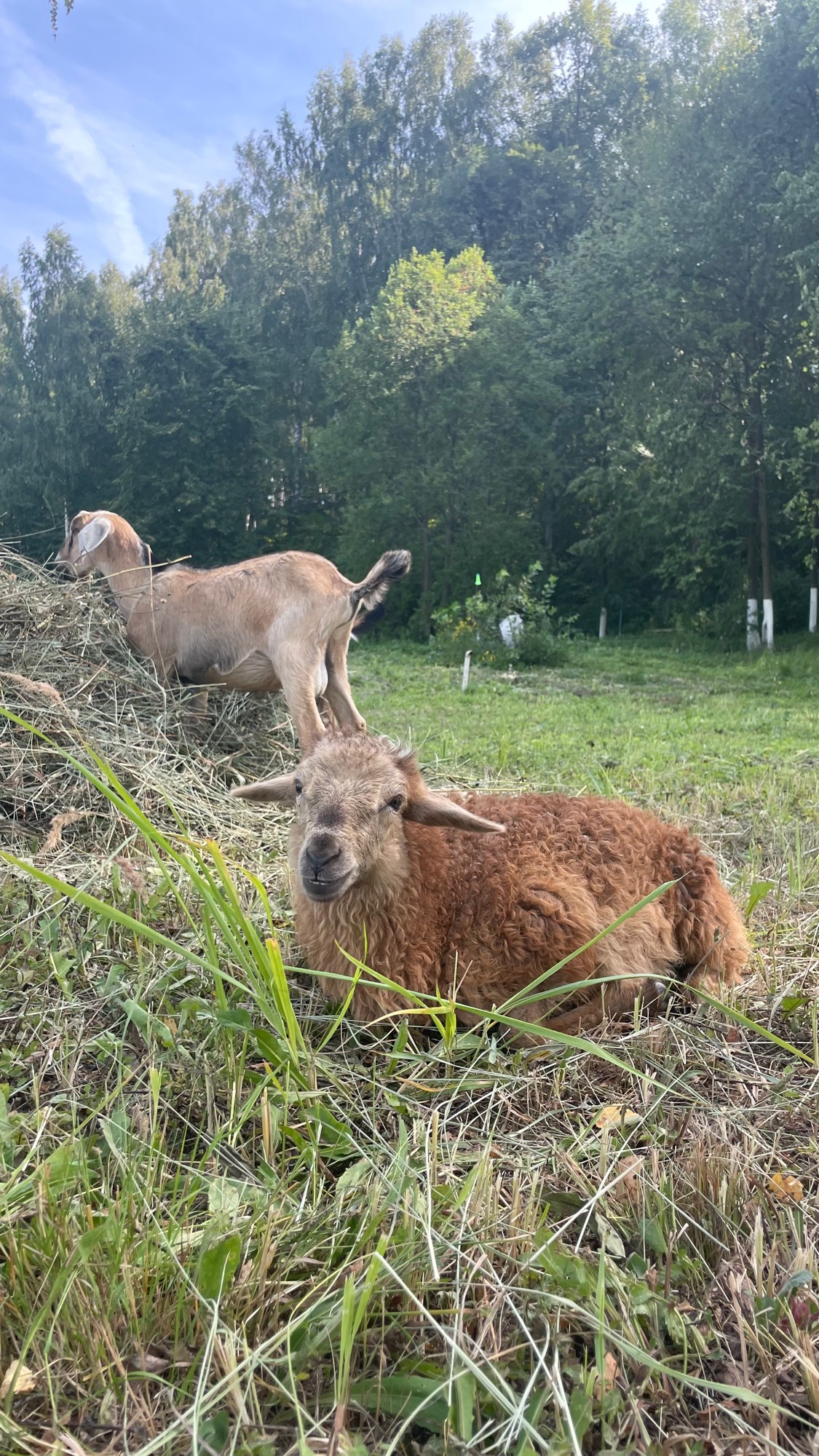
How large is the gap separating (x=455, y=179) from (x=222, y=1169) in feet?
144

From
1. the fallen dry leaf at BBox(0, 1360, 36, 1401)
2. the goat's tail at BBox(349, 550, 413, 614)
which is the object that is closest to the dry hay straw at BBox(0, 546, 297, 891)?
the goat's tail at BBox(349, 550, 413, 614)

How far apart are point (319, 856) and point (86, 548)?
173 inches

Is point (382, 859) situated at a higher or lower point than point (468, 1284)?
higher

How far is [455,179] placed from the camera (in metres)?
38.3

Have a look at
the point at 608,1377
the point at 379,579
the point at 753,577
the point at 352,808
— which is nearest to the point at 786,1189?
the point at 608,1377

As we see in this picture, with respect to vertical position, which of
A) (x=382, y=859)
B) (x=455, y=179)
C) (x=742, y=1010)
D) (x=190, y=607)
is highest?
(x=455, y=179)

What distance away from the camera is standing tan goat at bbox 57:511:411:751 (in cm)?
538

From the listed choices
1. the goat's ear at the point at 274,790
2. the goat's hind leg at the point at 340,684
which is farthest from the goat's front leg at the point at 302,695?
the goat's ear at the point at 274,790

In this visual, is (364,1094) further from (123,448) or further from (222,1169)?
(123,448)

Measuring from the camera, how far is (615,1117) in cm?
220

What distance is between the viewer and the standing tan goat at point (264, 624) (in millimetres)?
5379

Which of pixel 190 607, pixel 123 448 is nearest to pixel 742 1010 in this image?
pixel 190 607

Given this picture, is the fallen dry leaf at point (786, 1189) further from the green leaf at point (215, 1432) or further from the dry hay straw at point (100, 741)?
the dry hay straw at point (100, 741)

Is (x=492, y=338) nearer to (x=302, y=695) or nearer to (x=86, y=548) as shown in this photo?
(x=86, y=548)
